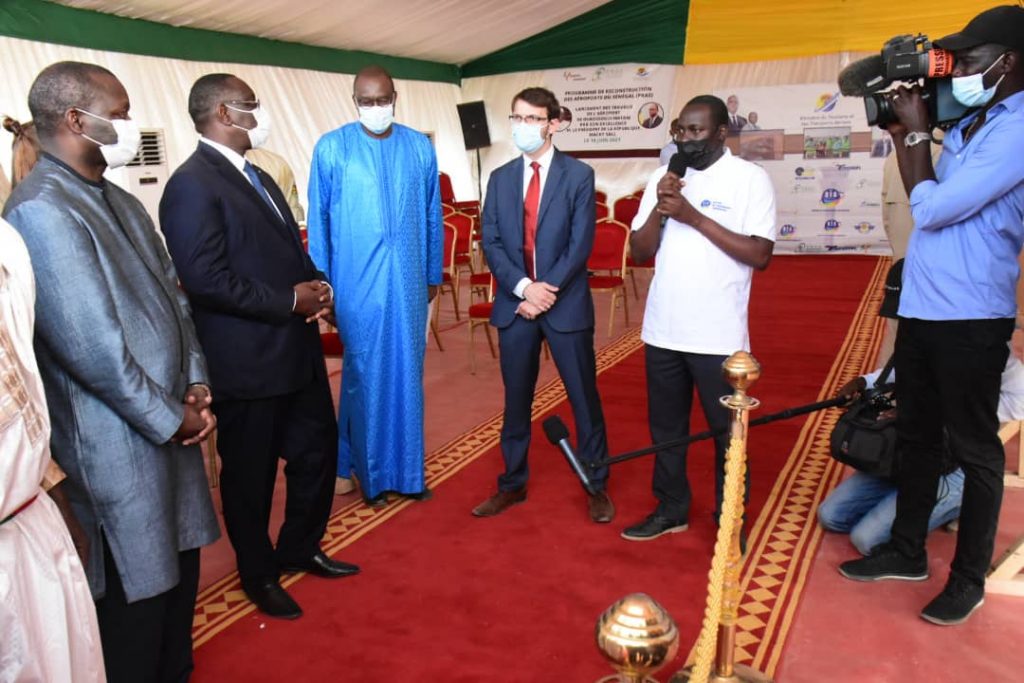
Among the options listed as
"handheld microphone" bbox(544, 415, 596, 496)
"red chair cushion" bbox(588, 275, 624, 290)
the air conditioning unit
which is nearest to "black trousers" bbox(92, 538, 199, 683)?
"handheld microphone" bbox(544, 415, 596, 496)

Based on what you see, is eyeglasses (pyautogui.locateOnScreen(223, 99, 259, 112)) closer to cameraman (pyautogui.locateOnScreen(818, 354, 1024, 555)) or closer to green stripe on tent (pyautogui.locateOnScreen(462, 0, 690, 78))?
cameraman (pyautogui.locateOnScreen(818, 354, 1024, 555))

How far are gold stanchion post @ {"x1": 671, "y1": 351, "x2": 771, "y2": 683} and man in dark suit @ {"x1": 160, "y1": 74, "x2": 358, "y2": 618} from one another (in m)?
1.39

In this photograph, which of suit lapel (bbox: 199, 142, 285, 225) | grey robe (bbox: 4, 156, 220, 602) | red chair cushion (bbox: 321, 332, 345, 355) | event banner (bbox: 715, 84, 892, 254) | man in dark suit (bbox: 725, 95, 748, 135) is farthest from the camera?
man in dark suit (bbox: 725, 95, 748, 135)

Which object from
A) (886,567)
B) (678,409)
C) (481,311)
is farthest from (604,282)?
(886,567)

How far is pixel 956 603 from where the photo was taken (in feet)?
7.93

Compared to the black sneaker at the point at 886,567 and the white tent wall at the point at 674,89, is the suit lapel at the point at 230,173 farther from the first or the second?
the white tent wall at the point at 674,89

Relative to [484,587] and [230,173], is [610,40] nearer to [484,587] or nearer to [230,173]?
[230,173]

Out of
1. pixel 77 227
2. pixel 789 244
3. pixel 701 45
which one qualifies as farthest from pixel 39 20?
pixel 789 244

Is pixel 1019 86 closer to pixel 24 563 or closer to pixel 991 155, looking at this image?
pixel 991 155

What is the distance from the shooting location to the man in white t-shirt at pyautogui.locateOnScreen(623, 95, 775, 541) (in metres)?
2.65

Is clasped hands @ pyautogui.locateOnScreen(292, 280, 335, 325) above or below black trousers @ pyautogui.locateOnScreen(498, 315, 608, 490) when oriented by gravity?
above

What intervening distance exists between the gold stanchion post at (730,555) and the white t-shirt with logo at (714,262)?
3.70 feet

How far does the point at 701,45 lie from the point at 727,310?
9.05 metres

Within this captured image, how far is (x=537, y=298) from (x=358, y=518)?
110 cm
